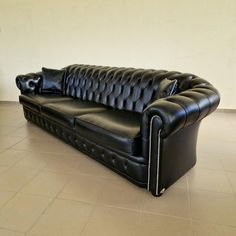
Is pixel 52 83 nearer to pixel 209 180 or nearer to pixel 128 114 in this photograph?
pixel 128 114

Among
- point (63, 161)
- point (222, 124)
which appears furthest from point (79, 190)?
point (222, 124)

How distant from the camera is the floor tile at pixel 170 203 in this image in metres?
1.57

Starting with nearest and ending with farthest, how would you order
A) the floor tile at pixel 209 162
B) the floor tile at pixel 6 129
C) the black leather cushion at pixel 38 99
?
1. the floor tile at pixel 209 162
2. the black leather cushion at pixel 38 99
3. the floor tile at pixel 6 129

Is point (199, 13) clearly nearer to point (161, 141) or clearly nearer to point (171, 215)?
point (161, 141)

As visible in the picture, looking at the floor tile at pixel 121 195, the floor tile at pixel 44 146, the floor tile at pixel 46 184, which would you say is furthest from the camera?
the floor tile at pixel 44 146

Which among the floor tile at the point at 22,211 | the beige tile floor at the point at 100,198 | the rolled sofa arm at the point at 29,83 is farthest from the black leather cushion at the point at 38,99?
the floor tile at the point at 22,211

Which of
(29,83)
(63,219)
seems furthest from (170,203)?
(29,83)

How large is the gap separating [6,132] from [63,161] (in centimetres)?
128

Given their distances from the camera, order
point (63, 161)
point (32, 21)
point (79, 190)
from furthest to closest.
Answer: point (32, 21), point (63, 161), point (79, 190)

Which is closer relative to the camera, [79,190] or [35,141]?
[79,190]

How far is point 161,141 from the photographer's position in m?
1.56

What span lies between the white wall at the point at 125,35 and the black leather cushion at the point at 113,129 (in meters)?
1.86

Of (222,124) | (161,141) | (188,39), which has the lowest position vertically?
(222,124)

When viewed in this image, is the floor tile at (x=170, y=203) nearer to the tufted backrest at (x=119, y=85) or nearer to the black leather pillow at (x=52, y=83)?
the tufted backrest at (x=119, y=85)
